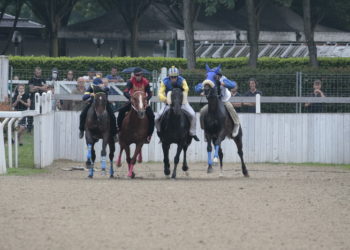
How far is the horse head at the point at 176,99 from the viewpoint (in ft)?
64.6

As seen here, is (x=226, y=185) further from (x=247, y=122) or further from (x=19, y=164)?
(x=247, y=122)

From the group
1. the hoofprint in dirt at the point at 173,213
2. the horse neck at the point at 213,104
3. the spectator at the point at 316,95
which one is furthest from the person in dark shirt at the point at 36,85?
the horse neck at the point at 213,104

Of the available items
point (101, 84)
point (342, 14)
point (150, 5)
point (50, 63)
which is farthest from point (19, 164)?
point (342, 14)

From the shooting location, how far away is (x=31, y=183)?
17969 millimetres

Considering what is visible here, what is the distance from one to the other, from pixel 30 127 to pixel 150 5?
29691 mm

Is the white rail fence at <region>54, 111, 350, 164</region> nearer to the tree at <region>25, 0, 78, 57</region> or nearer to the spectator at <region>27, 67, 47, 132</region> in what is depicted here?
the spectator at <region>27, 67, 47, 132</region>

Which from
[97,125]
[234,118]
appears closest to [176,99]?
[97,125]

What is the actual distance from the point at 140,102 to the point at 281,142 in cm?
731

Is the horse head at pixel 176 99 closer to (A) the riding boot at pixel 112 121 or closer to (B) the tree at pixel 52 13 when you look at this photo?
(A) the riding boot at pixel 112 121

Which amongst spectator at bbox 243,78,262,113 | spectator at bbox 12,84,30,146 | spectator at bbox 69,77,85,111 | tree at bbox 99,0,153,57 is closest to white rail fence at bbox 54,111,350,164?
spectator at bbox 243,78,262,113

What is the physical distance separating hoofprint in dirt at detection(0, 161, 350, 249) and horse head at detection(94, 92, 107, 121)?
1252 mm

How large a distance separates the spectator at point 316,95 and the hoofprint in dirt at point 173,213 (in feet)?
22.6

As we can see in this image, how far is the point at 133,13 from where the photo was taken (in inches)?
2157

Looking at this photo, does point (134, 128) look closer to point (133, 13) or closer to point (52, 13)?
point (52, 13)
